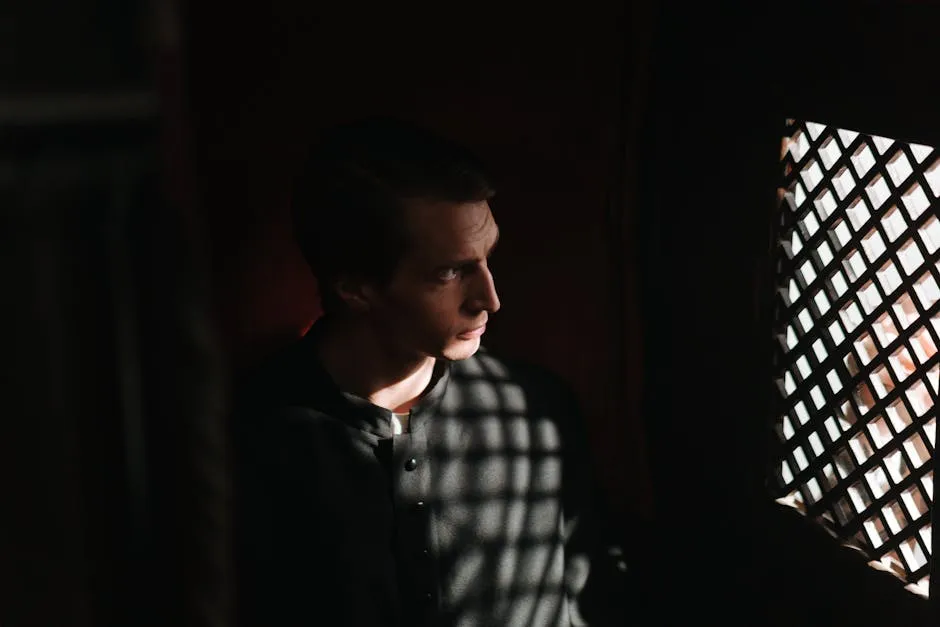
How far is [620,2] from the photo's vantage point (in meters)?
1.36

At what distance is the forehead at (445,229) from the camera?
44.8 inches

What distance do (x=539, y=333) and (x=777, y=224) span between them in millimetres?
331

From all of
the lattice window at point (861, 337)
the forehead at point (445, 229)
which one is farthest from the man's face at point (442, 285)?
the lattice window at point (861, 337)

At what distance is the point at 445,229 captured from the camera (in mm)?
1146

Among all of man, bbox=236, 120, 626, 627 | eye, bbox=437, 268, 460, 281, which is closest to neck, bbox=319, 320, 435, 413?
man, bbox=236, 120, 626, 627

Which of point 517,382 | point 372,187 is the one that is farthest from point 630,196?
point 372,187

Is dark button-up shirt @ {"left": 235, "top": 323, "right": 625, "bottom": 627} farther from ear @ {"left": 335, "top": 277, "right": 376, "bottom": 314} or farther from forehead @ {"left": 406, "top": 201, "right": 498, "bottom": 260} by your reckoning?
forehead @ {"left": 406, "top": 201, "right": 498, "bottom": 260}

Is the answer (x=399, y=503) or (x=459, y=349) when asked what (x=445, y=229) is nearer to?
(x=459, y=349)

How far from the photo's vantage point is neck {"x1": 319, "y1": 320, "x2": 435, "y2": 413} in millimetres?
1218

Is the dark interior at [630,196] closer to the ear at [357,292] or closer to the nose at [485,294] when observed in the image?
the ear at [357,292]

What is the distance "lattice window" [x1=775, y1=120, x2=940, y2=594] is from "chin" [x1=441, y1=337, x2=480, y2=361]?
39 cm

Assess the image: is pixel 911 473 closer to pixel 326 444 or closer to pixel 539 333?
pixel 539 333

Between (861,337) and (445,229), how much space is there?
47 cm

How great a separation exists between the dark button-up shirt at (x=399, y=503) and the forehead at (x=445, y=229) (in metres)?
0.17
